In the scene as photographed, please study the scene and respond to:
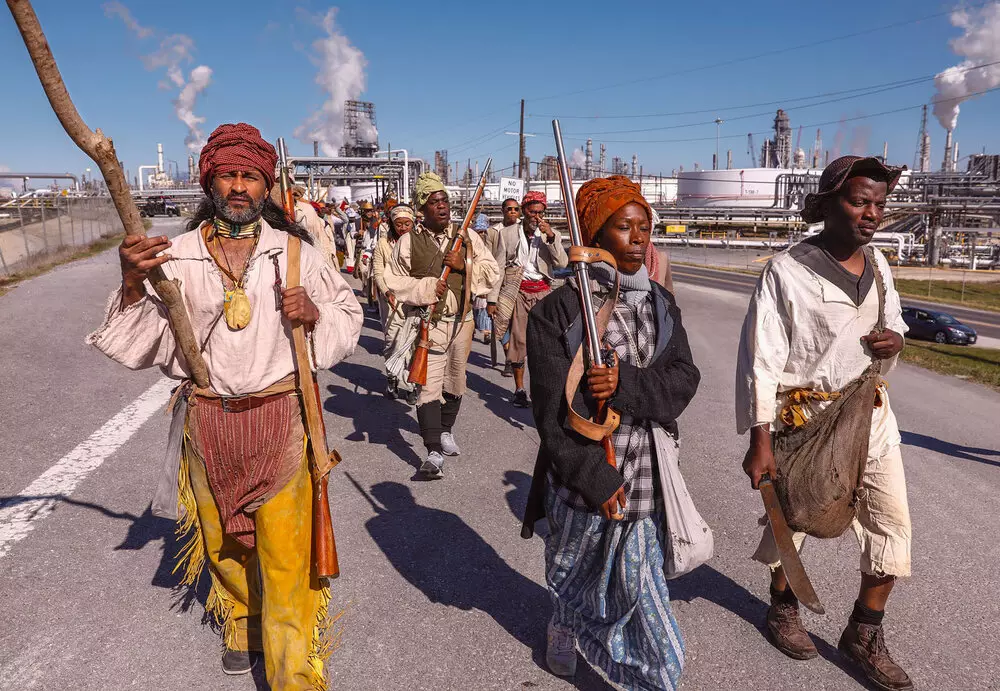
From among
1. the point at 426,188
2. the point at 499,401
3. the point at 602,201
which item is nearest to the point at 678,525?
the point at 602,201

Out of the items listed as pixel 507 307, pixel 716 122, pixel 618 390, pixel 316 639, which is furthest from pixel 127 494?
pixel 716 122

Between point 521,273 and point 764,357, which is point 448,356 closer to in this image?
point 521,273

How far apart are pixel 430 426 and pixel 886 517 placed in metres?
→ 3.23

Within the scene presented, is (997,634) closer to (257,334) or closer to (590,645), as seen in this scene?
(590,645)

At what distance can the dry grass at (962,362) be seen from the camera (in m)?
10.2

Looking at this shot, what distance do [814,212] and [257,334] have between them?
2241 millimetres

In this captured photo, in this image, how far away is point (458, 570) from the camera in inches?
154

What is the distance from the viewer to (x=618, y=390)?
8.45 feet

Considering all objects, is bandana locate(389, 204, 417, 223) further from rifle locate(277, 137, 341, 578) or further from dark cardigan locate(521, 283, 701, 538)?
dark cardigan locate(521, 283, 701, 538)

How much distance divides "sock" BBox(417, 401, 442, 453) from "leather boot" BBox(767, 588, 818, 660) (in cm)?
274

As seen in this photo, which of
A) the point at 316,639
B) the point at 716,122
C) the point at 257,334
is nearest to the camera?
the point at 257,334

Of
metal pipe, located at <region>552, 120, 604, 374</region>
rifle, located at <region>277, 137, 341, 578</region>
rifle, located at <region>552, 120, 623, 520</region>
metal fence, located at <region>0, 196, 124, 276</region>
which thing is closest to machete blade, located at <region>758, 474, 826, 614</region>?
rifle, located at <region>552, 120, 623, 520</region>

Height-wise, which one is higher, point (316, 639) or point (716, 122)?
point (716, 122)

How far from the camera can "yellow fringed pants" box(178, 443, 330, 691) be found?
281 centimetres
